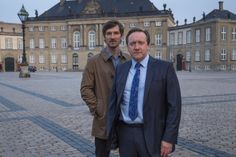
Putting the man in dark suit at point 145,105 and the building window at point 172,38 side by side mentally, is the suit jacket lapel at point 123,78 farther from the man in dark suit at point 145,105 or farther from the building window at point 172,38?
the building window at point 172,38

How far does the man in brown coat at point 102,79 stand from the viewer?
173 inches

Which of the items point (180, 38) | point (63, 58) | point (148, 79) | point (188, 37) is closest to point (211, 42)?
point (188, 37)

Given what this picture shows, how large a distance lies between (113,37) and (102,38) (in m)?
75.6

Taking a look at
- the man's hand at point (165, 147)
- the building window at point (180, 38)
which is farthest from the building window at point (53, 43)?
the man's hand at point (165, 147)

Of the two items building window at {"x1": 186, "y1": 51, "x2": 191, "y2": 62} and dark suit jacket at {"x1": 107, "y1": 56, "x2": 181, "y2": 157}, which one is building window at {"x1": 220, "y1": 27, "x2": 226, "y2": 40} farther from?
dark suit jacket at {"x1": 107, "y1": 56, "x2": 181, "y2": 157}

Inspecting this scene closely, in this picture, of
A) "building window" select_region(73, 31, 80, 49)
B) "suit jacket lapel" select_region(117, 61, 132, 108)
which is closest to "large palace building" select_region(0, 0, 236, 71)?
"building window" select_region(73, 31, 80, 49)

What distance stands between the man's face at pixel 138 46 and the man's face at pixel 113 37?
719 millimetres

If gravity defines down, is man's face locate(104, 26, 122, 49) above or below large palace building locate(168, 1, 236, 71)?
below

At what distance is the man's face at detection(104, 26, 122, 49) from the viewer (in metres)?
4.39

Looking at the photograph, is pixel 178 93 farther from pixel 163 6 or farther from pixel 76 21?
pixel 76 21

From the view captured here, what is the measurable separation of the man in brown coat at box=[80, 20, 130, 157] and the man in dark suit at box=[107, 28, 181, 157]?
67 cm

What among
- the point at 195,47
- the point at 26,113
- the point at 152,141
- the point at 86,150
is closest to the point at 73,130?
the point at 86,150

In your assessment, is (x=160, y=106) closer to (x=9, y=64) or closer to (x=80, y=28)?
(x=80, y=28)

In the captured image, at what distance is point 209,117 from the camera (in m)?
10.7
